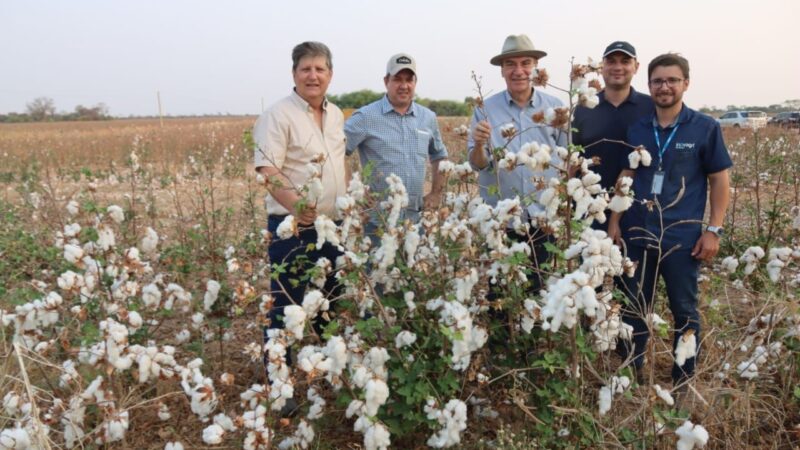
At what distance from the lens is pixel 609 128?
3.64m

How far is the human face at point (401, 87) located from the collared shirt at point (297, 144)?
0.57 meters

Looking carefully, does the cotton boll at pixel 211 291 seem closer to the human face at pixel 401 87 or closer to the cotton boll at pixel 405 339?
the cotton boll at pixel 405 339

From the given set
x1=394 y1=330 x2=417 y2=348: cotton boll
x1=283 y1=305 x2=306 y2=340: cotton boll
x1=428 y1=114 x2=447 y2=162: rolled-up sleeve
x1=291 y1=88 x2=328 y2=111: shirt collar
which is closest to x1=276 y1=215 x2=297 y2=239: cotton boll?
x1=283 y1=305 x2=306 y2=340: cotton boll

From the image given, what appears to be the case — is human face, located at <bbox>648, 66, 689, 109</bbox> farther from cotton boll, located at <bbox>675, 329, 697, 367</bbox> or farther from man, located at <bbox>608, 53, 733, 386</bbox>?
cotton boll, located at <bbox>675, 329, 697, 367</bbox>

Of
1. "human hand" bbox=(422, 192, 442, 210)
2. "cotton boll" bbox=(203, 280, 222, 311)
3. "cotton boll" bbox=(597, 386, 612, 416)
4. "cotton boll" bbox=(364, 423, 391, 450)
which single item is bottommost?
"cotton boll" bbox=(364, 423, 391, 450)

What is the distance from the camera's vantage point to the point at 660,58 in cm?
314

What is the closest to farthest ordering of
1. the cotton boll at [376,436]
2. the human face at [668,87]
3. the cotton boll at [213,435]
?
the cotton boll at [213,435] → the cotton boll at [376,436] → the human face at [668,87]

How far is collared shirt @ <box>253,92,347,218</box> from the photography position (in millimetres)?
3152

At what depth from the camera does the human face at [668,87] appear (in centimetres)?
308

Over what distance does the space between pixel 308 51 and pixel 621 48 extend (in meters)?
1.91

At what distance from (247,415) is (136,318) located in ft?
2.42

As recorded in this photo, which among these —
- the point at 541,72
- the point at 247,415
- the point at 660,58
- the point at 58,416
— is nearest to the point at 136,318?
the point at 58,416

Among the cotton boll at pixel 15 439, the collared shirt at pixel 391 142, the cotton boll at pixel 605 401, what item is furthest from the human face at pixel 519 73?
the cotton boll at pixel 15 439

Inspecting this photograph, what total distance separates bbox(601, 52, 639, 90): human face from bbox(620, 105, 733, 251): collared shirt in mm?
558
